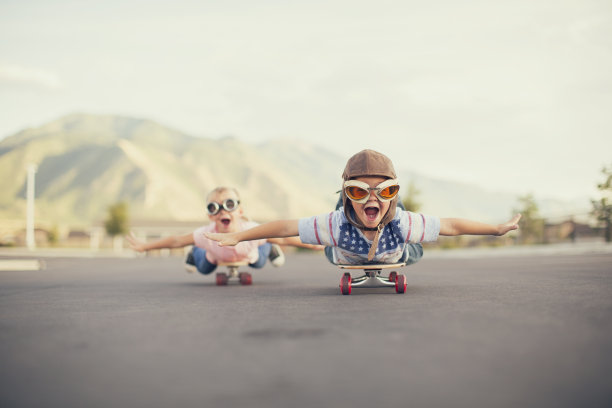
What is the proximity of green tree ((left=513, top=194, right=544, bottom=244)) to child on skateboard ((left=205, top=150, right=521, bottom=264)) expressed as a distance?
30603 mm

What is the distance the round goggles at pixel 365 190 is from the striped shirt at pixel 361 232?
0.31m

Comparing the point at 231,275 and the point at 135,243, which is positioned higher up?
the point at 135,243

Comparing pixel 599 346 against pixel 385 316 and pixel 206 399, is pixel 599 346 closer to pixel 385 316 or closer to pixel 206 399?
pixel 385 316

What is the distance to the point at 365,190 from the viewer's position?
559 cm

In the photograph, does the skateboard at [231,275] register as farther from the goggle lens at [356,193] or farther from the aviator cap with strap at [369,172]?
the goggle lens at [356,193]

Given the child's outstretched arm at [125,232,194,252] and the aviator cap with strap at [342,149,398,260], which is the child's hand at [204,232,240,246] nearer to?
the aviator cap with strap at [342,149,398,260]

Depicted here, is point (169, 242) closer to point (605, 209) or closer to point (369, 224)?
point (369, 224)

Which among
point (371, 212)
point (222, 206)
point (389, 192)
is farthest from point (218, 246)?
point (389, 192)

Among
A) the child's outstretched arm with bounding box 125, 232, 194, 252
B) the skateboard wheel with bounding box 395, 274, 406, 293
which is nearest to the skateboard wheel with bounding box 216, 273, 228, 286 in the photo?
the child's outstretched arm with bounding box 125, 232, 194, 252

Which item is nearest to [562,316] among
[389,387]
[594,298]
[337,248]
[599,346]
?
[599,346]

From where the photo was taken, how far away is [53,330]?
3979 mm

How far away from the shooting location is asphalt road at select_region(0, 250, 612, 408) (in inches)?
89.0

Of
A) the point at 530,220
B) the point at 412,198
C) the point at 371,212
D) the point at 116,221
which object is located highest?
the point at 412,198

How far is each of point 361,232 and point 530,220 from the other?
34961 millimetres
